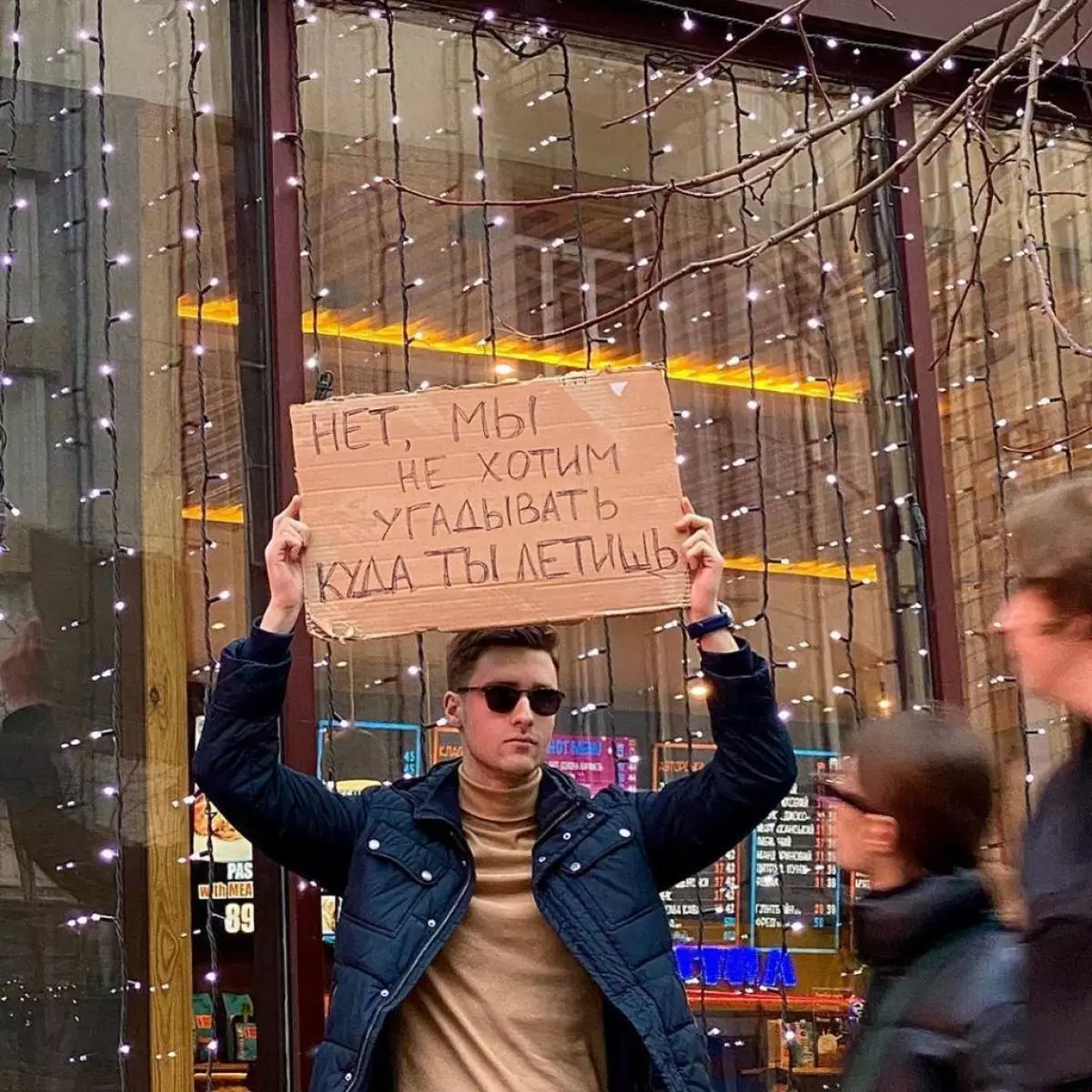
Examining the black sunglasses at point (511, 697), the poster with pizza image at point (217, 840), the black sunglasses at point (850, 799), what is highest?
the black sunglasses at point (511, 697)

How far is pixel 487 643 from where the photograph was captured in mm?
3893

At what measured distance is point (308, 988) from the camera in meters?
5.15

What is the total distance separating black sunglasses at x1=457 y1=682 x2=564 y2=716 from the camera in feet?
12.5

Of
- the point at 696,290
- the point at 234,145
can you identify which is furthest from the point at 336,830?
the point at 696,290

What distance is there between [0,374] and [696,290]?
90.4 inches

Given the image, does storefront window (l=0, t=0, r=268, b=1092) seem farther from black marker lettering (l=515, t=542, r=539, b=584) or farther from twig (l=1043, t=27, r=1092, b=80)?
twig (l=1043, t=27, r=1092, b=80)

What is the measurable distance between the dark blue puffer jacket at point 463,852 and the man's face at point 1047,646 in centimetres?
171

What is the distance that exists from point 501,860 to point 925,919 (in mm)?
1360

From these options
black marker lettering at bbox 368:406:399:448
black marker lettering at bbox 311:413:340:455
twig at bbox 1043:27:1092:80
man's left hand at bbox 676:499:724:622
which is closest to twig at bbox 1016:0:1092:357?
twig at bbox 1043:27:1092:80

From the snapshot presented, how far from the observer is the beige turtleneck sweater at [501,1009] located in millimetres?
3527

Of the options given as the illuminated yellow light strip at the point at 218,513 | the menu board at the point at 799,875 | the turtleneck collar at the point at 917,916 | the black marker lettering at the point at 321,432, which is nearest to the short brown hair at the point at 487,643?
the black marker lettering at the point at 321,432

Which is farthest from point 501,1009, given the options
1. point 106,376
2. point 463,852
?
point 106,376

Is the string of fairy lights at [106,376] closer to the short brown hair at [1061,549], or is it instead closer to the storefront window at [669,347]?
the storefront window at [669,347]

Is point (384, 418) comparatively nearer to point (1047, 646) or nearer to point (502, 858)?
point (502, 858)
